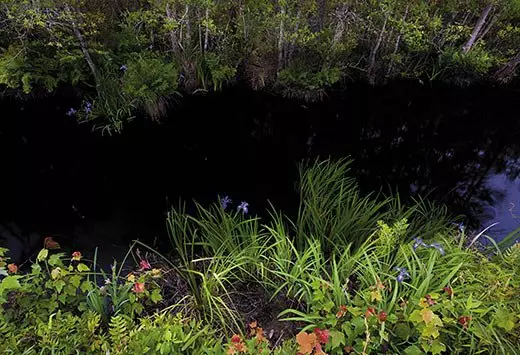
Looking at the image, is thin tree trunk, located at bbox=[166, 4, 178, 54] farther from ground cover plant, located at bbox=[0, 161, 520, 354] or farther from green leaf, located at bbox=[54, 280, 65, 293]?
green leaf, located at bbox=[54, 280, 65, 293]

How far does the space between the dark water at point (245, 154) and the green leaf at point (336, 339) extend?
7.82 ft

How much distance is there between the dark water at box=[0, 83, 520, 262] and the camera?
14.4ft

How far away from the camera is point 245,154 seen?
214 inches

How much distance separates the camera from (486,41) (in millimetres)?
6945

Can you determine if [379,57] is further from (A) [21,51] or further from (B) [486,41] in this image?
(A) [21,51]

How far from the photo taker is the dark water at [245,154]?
440 centimetres

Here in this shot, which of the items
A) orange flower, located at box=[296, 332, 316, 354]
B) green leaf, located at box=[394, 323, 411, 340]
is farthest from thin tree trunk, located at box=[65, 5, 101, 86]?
green leaf, located at box=[394, 323, 411, 340]

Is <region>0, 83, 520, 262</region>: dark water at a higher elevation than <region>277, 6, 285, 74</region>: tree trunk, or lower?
lower

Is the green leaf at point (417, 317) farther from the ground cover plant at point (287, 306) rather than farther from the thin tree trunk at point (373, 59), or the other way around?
the thin tree trunk at point (373, 59)

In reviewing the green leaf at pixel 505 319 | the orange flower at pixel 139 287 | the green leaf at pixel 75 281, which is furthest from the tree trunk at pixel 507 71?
the green leaf at pixel 75 281

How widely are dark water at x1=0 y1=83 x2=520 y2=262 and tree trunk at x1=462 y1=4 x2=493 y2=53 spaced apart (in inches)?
33.8

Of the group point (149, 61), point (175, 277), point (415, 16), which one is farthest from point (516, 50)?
point (175, 277)

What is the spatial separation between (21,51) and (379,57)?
5848mm

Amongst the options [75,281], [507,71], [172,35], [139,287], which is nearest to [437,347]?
[139,287]
